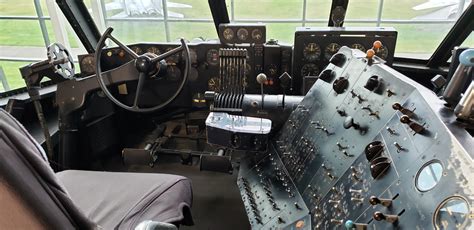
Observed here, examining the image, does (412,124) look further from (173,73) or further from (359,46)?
(173,73)

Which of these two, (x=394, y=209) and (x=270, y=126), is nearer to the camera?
(x=394, y=209)

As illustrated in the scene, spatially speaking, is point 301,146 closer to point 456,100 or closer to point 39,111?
point 456,100

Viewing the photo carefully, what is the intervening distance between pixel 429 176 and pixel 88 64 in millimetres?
2651

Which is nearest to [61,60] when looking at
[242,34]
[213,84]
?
[213,84]

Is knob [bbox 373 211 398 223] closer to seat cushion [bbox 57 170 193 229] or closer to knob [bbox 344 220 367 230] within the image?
knob [bbox 344 220 367 230]

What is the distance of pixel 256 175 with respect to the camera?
6.21ft

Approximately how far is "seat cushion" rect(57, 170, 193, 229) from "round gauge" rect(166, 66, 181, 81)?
4.31 ft

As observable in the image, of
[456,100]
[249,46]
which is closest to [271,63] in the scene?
[249,46]

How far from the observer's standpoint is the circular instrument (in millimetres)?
2092

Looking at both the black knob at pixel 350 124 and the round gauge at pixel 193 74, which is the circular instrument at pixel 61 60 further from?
the black knob at pixel 350 124

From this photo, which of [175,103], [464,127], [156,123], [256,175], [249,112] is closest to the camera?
[464,127]

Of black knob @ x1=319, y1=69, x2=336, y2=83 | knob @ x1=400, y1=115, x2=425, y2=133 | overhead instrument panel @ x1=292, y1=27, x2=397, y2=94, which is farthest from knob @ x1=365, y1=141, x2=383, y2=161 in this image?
overhead instrument panel @ x1=292, y1=27, x2=397, y2=94

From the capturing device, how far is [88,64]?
2740 millimetres

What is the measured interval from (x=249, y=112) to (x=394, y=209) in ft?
3.89
